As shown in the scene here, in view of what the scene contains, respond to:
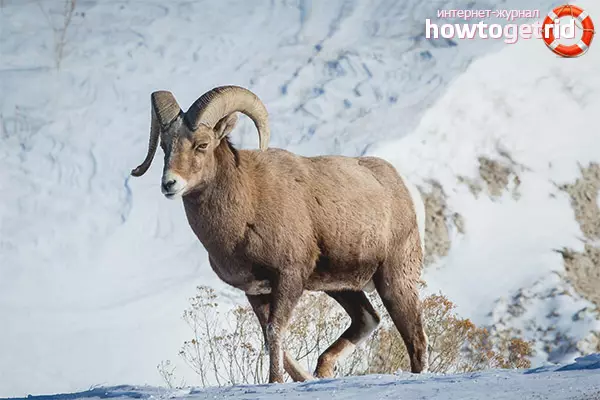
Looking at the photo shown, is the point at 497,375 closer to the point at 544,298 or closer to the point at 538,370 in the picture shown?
the point at 538,370

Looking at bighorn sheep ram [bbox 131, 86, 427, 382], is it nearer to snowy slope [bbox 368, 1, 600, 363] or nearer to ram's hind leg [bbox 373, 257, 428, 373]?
ram's hind leg [bbox 373, 257, 428, 373]

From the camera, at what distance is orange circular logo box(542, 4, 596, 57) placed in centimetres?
1984

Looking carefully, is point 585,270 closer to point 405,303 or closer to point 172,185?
point 405,303

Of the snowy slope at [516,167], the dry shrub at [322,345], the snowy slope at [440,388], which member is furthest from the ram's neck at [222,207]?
the snowy slope at [516,167]

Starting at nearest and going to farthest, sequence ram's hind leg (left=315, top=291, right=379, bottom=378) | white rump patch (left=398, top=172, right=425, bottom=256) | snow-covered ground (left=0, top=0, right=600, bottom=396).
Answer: ram's hind leg (left=315, top=291, right=379, bottom=378), white rump patch (left=398, top=172, right=425, bottom=256), snow-covered ground (left=0, top=0, right=600, bottom=396)

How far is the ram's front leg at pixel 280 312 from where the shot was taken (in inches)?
276

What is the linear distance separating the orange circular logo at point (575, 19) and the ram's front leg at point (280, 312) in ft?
44.9

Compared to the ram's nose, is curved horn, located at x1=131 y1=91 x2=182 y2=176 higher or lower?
higher

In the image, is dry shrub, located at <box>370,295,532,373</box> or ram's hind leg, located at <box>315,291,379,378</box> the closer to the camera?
ram's hind leg, located at <box>315,291,379,378</box>

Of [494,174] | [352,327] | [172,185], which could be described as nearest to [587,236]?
[494,174]

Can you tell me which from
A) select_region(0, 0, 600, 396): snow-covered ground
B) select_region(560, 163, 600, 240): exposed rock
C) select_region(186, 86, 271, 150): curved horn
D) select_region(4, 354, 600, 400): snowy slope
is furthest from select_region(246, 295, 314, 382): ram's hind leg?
select_region(560, 163, 600, 240): exposed rock

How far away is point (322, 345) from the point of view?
40.5 feet

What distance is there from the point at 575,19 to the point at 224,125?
14098 mm

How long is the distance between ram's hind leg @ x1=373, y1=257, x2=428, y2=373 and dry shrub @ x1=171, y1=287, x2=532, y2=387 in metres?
3.46
